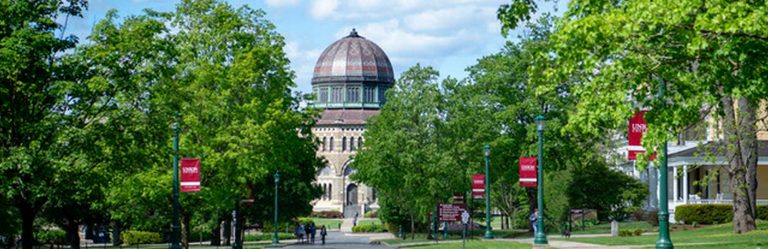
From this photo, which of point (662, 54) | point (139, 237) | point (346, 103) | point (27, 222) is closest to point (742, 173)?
point (662, 54)

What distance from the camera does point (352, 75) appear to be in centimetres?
16625

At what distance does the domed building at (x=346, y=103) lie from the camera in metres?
167

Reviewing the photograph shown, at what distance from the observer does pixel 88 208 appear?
49.7 meters

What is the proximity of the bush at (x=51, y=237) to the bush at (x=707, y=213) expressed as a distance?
3032 centimetres

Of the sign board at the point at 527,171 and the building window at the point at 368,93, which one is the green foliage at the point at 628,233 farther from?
the building window at the point at 368,93

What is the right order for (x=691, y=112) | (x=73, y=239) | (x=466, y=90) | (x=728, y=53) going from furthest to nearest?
(x=466, y=90) < (x=73, y=239) < (x=691, y=112) < (x=728, y=53)

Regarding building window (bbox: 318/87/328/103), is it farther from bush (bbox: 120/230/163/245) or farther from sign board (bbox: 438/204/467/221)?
sign board (bbox: 438/204/467/221)

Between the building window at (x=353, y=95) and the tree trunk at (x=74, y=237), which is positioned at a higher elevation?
the building window at (x=353, y=95)

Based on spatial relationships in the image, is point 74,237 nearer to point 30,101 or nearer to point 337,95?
point 30,101

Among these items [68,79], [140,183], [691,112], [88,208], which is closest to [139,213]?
[140,183]

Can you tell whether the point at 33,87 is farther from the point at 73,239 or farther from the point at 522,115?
the point at 522,115

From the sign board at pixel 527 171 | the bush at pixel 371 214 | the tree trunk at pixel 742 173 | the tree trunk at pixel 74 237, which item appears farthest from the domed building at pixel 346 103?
the tree trunk at pixel 742 173

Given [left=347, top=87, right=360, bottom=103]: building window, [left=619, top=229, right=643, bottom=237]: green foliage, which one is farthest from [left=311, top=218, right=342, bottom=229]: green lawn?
[left=619, top=229, right=643, bottom=237]: green foliage

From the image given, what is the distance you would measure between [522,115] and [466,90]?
11.4 ft
